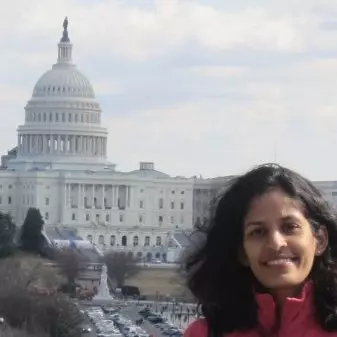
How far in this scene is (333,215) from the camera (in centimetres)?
585

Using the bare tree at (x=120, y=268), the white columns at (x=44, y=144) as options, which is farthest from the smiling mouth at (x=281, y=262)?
the white columns at (x=44, y=144)

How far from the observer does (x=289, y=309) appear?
5.61 m

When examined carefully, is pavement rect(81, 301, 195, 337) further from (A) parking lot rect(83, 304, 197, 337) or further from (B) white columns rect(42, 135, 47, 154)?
(B) white columns rect(42, 135, 47, 154)

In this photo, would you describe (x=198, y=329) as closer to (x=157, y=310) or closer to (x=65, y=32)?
(x=157, y=310)

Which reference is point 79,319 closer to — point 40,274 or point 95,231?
point 40,274

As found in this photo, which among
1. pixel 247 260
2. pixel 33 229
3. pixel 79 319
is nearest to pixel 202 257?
pixel 247 260

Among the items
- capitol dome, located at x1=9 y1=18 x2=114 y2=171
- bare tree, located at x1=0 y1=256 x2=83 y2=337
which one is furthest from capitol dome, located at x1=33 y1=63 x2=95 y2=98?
bare tree, located at x1=0 y1=256 x2=83 y2=337

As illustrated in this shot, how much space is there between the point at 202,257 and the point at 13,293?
6168cm

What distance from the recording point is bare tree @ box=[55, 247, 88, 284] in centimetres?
10810

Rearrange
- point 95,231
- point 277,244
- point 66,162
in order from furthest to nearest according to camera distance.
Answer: point 66,162
point 95,231
point 277,244

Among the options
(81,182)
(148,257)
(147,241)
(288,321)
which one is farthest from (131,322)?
(81,182)

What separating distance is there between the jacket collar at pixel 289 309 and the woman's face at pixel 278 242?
0.04m

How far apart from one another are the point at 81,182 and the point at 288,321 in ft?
535

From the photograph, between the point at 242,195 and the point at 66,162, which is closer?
the point at 242,195
